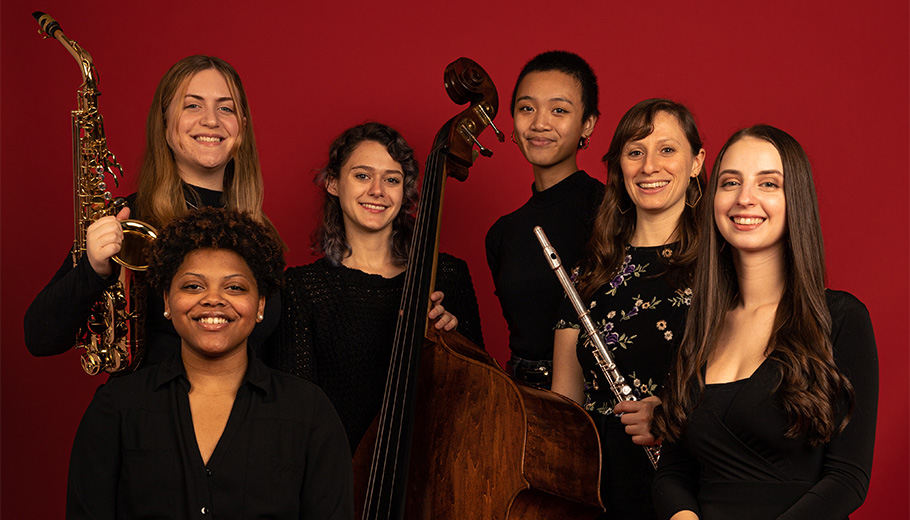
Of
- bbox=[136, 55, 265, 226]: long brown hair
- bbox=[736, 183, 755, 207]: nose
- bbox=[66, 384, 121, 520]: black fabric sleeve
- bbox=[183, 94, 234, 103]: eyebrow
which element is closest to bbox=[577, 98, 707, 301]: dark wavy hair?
bbox=[736, 183, 755, 207]: nose

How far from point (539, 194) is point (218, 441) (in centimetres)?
A: 116

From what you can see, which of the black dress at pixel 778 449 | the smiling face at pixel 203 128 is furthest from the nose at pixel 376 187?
the black dress at pixel 778 449

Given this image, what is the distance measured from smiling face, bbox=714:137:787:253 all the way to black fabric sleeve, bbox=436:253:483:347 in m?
0.83

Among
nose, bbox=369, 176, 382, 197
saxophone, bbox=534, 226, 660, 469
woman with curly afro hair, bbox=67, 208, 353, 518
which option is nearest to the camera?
woman with curly afro hair, bbox=67, 208, 353, 518

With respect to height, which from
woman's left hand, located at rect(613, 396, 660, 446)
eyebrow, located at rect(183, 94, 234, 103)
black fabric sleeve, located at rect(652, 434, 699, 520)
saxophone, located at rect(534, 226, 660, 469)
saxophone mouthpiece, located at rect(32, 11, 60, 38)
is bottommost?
black fabric sleeve, located at rect(652, 434, 699, 520)

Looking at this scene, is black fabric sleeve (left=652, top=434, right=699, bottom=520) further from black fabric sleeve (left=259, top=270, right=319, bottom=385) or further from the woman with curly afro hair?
black fabric sleeve (left=259, top=270, right=319, bottom=385)

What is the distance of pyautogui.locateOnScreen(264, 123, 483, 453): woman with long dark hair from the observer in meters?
2.04

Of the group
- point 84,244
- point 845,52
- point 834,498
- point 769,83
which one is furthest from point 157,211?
point 845,52

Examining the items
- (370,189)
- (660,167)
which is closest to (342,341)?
(370,189)

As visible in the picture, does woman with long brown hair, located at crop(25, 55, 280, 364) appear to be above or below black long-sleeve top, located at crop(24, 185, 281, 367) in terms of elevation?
above

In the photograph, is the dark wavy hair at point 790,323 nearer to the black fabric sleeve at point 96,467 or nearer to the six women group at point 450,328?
the six women group at point 450,328

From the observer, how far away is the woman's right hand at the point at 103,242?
5.16 feet

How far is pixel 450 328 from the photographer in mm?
1964

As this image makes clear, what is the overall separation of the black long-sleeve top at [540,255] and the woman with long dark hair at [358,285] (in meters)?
0.11
